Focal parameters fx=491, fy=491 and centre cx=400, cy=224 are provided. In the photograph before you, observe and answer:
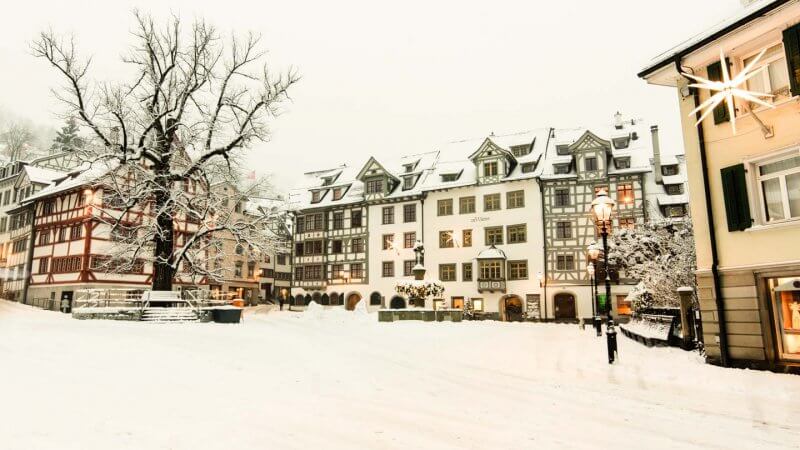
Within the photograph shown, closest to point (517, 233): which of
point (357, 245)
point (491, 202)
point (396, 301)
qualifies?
point (491, 202)

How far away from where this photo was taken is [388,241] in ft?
153

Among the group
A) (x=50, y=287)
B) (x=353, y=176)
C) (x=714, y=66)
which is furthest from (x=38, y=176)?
(x=714, y=66)

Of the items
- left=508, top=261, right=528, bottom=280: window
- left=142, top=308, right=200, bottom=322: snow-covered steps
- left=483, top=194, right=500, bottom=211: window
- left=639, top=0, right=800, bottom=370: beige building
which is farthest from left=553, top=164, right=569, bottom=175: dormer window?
left=142, top=308, right=200, bottom=322: snow-covered steps

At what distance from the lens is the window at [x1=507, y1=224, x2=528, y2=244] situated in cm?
4058

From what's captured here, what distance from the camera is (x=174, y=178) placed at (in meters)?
22.2

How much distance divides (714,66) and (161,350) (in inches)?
608

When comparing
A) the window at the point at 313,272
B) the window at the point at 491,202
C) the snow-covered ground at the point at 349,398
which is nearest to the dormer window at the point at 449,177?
the window at the point at 491,202

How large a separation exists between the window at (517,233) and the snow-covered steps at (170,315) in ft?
89.5

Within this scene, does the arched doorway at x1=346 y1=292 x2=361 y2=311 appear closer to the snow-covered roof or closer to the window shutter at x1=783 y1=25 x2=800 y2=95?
the snow-covered roof

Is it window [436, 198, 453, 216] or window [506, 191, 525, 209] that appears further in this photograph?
window [436, 198, 453, 216]

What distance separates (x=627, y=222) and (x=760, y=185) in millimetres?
26677

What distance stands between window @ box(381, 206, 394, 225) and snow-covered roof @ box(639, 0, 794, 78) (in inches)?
1328

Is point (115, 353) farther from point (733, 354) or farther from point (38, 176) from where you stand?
point (38, 176)

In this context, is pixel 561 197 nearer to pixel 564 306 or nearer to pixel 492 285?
pixel 564 306
